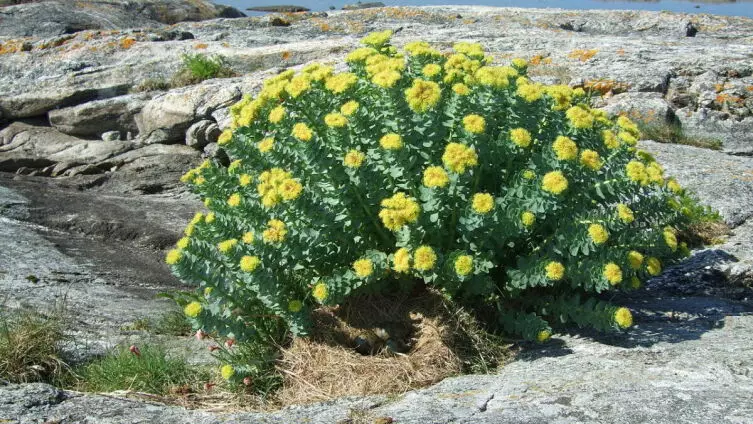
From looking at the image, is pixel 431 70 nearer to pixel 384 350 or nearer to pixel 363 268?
pixel 363 268

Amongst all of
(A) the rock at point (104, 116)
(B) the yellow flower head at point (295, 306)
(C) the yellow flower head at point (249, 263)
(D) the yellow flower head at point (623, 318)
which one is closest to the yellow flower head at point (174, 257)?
(C) the yellow flower head at point (249, 263)

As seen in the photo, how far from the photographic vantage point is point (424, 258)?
3.99 meters

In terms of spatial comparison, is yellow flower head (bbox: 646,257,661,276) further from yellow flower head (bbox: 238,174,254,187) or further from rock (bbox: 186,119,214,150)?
rock (bbox: 186,119,214,150)

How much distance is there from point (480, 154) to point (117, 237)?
4.18m

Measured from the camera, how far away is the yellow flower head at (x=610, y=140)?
4359 mm

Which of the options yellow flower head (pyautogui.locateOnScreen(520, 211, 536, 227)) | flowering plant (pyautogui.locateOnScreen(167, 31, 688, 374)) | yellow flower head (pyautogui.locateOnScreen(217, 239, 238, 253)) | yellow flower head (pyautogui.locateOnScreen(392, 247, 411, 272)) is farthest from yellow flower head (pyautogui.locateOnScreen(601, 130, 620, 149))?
yellow flower head (pyautogui.locateOnScreen(217, 239, 238, 253))

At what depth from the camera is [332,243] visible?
4348 mm

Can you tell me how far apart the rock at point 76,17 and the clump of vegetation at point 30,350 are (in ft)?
32.9

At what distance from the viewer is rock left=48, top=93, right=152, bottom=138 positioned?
1016 cm

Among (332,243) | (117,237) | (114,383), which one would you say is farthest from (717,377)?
(117,237)

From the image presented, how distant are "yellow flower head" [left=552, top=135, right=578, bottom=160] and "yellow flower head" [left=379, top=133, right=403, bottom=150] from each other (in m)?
0.85

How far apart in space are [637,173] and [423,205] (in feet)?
3.90

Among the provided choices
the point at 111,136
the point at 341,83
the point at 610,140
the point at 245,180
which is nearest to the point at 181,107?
the point at 111,136

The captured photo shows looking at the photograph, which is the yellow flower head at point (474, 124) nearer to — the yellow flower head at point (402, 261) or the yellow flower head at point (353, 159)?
the yellow flower head at point (353, 159)
